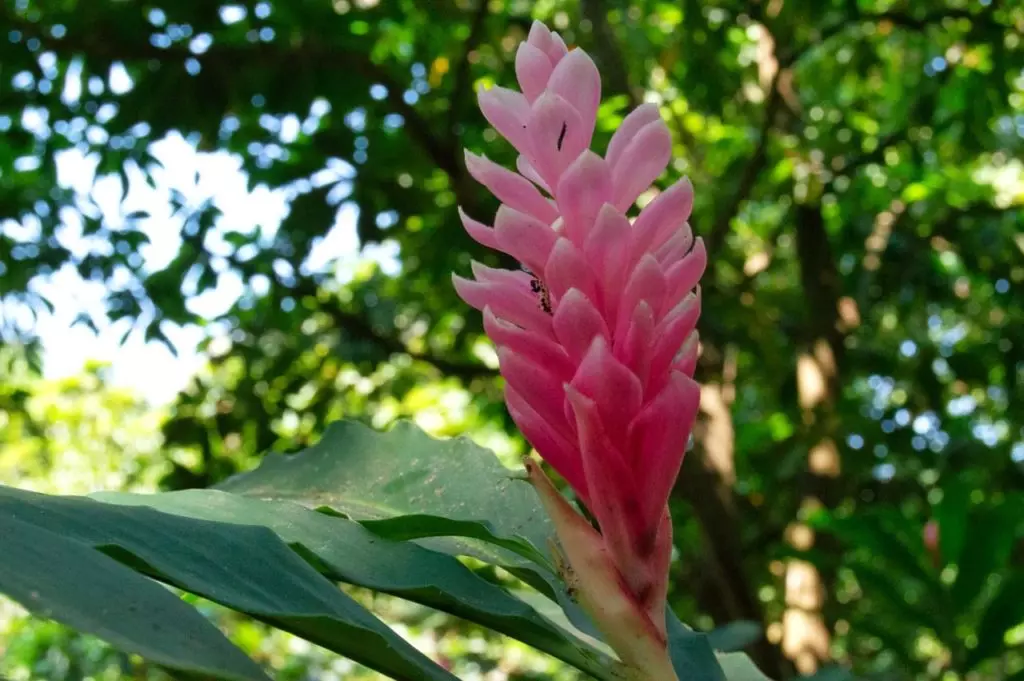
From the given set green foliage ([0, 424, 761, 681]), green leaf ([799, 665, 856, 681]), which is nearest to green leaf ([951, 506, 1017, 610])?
green leaf ([799, 665, 856, 681])

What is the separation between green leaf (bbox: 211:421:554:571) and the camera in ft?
2.19

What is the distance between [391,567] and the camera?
0.55m

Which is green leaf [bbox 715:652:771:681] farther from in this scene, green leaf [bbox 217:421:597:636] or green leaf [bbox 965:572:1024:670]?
green leaf [bbox 965:572:1024:670]

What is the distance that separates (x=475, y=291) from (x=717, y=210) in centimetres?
200

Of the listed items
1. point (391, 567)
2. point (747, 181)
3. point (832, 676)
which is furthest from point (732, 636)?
point (747, 181)

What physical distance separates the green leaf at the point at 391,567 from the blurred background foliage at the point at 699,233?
942 mm

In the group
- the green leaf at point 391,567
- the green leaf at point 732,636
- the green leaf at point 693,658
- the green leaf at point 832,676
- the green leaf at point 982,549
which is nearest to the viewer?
the green leaf at point 391,567

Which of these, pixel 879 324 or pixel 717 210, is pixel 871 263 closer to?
pixel 717 210

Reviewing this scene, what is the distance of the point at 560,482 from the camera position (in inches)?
77.7

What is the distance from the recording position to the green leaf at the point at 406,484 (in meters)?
0.67

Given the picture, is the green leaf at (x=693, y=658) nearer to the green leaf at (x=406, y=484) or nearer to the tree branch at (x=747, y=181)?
the green leaf at (x=406, y=484)

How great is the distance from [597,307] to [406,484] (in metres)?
0.30

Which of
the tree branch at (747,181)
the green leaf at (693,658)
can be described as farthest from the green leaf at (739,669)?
the tree branch at (747,181)

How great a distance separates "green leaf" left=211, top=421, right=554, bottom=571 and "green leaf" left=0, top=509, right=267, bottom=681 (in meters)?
0.23
